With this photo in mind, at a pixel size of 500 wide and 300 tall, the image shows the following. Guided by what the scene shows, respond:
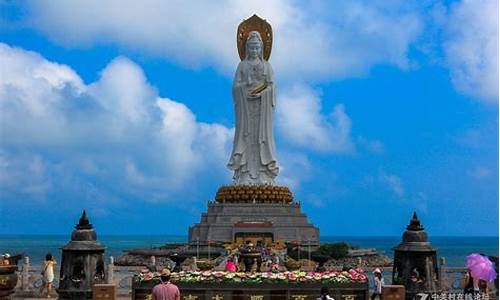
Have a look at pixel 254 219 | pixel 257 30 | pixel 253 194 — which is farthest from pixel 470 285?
pixel 257 30

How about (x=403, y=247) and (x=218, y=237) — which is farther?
(x=218, y=237)

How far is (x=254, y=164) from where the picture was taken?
39.9m

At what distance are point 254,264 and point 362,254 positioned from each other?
19916 millimetres

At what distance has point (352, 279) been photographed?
480 inches

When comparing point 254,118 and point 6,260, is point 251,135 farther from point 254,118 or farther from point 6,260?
point 6,260

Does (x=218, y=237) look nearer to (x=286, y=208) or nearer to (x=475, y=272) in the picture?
(x=286, y=208)

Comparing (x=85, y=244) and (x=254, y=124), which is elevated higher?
(x=254, y=124)

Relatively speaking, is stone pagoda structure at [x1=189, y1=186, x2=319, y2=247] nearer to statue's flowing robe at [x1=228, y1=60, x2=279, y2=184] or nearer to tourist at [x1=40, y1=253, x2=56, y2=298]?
statue's flowing robe at [x1=228, y1=60, x2=279, y2=184]

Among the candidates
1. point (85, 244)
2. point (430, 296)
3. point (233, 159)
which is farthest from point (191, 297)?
point (233, 159)

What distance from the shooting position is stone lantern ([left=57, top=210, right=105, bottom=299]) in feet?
44.6

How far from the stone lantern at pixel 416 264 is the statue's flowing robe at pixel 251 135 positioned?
25.8 metres

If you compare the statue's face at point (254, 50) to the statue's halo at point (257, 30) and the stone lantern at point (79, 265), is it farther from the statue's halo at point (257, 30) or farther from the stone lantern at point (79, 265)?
the stone lantern at point (79, 265)

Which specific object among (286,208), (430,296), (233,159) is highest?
(233,159)

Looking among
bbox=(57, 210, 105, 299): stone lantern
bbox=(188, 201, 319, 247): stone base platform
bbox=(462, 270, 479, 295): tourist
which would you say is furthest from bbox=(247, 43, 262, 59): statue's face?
bbox=(462, 270, 479, 295): tourist
